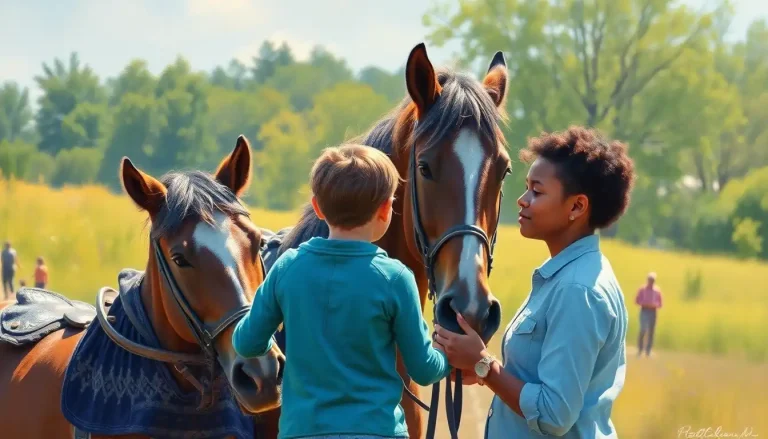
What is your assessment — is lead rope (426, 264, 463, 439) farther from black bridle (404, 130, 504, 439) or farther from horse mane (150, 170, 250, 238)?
horse mane (150, 170, 250, 238)

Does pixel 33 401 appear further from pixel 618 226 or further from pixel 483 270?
pixel 618 226

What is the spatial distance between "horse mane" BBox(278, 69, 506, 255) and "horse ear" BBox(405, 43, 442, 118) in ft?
0.15

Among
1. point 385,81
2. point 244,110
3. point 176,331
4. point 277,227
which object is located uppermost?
point 385,81

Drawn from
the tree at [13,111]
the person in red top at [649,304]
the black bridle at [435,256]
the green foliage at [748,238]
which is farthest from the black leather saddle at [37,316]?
the tree at [13,111]

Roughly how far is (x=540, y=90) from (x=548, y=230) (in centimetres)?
2840

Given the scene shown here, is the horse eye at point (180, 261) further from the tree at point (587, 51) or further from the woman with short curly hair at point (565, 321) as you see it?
the tree at point (587, 51)

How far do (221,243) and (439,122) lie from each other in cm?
94

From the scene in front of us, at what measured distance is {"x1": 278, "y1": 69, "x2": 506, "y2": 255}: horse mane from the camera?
342 centimetres

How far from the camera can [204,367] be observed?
3561 mm

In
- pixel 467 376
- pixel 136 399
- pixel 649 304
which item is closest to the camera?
pixel 467 376

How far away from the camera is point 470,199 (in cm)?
324

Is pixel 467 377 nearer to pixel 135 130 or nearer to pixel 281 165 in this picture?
pixel 135 130
